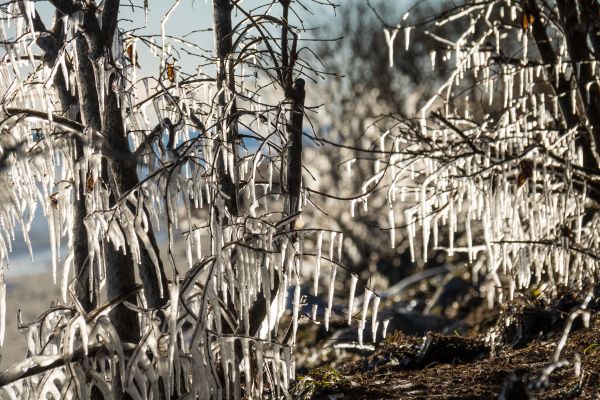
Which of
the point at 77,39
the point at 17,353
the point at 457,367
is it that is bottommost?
the point at 17,353

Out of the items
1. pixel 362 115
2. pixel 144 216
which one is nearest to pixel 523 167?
pixel 144 216

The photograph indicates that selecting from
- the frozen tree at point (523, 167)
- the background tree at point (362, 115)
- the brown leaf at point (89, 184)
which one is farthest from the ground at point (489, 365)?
the background tree at point (362, 115)

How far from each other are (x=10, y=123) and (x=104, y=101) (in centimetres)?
44

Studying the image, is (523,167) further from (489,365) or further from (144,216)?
(144,216)

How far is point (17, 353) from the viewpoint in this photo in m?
12.8

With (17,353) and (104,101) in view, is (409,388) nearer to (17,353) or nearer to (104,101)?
(104,101)

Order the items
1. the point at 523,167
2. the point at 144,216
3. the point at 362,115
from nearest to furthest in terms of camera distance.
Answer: the point at 144,216 < the point at 523,167 < the point at 362,115

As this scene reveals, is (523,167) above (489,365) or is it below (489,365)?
above

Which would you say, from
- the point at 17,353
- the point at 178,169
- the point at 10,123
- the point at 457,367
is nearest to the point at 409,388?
the point at 457,367

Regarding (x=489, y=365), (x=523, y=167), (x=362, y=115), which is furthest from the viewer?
(x=362, y=115)

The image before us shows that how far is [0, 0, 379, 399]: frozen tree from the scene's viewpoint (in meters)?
3.15

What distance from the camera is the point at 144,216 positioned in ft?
10.8

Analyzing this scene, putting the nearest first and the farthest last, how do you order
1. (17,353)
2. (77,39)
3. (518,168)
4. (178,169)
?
(178,169) → (77,39) → (518,168) → (17,353)

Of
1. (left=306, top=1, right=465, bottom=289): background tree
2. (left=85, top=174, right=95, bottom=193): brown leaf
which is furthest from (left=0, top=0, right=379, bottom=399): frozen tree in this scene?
(left=306, top=1, right=465, bottom=289): background tree
